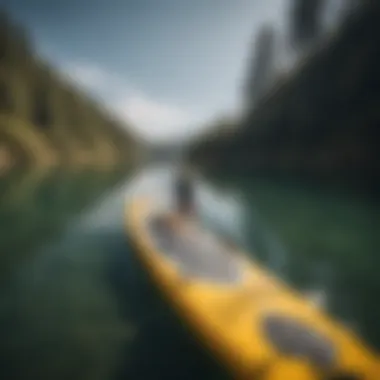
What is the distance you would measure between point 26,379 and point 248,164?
33710mm

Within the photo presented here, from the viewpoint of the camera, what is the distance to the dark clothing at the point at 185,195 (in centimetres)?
900

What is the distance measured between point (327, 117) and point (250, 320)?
25.1 meters

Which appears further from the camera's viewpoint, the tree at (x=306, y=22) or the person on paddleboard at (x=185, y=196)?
the tree at (x=306, y=22)

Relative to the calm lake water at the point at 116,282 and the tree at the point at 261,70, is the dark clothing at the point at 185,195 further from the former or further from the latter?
the tree at the point at 261,70

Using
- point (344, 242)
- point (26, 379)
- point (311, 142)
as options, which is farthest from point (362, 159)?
point (26, 379)

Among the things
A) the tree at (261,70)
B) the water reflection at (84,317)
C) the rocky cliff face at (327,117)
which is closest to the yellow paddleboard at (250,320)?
the water reflection at (84,317)

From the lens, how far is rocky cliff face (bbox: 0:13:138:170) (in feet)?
86.7

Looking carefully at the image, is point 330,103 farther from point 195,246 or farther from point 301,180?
point 195,246

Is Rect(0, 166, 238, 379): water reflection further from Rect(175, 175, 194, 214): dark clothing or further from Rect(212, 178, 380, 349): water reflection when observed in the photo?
Rect(212, 178, 380, 349): water reflection

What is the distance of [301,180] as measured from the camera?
906 inches

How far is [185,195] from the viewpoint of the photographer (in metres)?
9.01

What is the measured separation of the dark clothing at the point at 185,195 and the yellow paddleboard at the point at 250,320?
9.75 feet

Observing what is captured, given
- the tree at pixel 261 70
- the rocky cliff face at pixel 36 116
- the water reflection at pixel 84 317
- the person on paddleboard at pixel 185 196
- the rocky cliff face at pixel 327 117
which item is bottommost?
the water reflection at pixel 84 317

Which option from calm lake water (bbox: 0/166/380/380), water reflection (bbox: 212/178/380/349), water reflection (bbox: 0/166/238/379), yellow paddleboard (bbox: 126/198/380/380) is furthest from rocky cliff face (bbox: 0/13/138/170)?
yellow paddleboard (bbox: 126/198/380/380)
